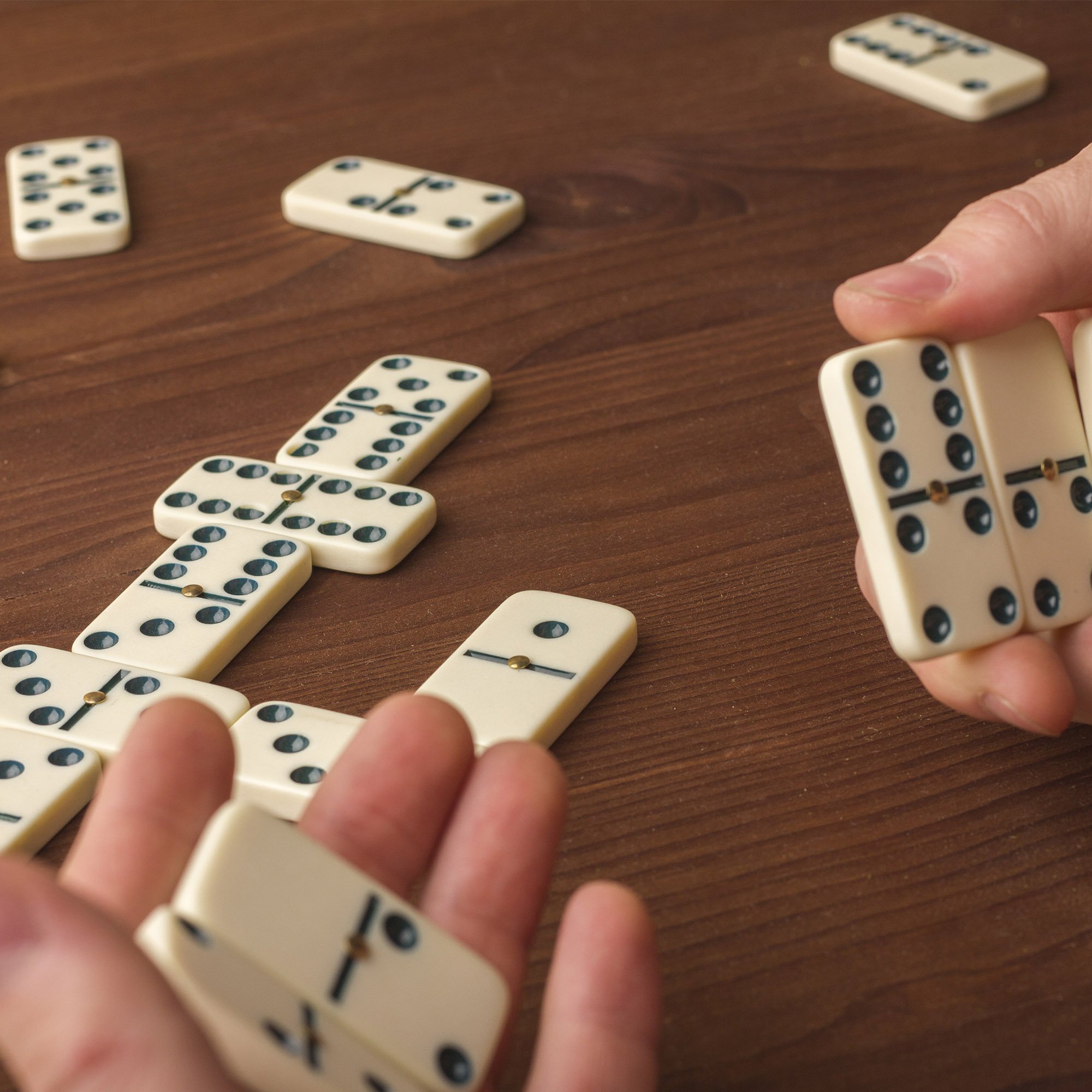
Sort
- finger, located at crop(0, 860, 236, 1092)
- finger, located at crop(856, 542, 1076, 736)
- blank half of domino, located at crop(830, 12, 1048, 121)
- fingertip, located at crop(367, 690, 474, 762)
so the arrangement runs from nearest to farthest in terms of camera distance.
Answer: finger, located at crop(0, 860, 236, 1092), fingertip, located at crop(367, 690, 474, 762), finger, located at crop(856, 542, 1076, 736), blank half of domino, located at crop(830, 12, 1048, 121)

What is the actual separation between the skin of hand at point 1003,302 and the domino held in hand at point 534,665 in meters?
0.21

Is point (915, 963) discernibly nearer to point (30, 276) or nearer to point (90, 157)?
point (30, 276)

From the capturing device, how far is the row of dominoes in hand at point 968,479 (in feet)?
2.54

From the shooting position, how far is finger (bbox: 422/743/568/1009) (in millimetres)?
663

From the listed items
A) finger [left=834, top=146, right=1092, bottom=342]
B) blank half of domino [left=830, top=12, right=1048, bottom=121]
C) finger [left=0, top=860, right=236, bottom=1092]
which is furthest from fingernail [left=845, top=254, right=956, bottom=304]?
blank half of domino [left=830, top=12, right=1048, bottom=121]

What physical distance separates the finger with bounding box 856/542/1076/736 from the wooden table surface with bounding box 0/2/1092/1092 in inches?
1.7

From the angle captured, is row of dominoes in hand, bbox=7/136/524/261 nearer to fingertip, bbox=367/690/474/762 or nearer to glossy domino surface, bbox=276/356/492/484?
glossy domino surface, bbox=276/356/492/484

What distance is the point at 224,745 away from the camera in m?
0.68

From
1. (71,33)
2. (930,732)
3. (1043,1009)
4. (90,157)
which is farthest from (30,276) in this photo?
(1043,1009)

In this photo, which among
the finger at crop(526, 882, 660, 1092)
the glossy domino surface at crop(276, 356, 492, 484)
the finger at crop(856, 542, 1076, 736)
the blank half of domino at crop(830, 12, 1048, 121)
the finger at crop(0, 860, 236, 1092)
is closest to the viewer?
the finger at crop(0, 860, 236, 1092)

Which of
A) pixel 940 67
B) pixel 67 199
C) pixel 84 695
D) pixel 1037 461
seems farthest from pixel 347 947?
pixel 940 67

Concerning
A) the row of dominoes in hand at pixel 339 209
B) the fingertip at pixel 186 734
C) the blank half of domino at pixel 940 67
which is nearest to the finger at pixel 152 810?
the fingertip at pixel 186 734

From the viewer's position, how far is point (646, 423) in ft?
3.93

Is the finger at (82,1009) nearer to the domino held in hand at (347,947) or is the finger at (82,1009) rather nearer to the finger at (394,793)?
the domino held in hand at (347,947)
